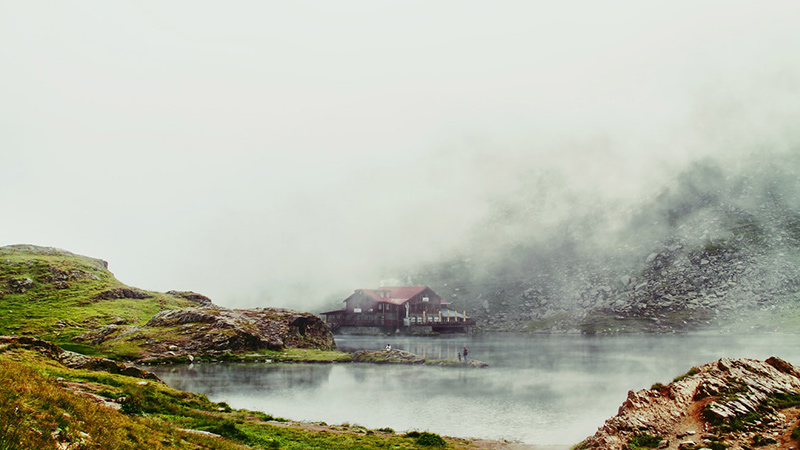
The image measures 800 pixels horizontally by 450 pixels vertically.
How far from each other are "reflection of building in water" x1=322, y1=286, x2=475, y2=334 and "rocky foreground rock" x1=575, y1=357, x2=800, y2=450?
530ft

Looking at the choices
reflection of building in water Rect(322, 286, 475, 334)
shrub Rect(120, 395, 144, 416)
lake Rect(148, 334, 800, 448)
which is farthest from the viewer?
reflection of building in water Rect(322, 286, 475, 334)

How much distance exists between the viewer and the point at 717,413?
21078mm

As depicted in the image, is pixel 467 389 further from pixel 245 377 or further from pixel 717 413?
pixel 717 413

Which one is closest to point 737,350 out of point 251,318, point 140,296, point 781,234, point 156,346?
point 251,318

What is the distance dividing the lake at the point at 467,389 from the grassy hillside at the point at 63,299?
Result: 36060 millimetres

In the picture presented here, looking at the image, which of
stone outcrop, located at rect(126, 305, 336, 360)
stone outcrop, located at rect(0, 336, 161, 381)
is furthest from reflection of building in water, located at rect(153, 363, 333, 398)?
stone outcrop, located at rect(0, 336, 161, 381)

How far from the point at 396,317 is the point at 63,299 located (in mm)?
118243

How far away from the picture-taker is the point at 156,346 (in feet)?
277

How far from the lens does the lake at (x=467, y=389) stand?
134 ft

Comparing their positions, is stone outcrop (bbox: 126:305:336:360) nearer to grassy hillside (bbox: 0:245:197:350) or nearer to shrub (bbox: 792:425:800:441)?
grassy hillside (bbox: 0:245:197:350)

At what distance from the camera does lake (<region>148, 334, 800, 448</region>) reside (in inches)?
1608

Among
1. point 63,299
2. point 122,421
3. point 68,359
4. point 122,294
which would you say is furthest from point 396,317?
point 122,421

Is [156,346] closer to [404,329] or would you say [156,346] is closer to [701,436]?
[701,436]

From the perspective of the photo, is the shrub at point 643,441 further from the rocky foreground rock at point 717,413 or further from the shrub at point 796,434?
the shrub at point 796,434
